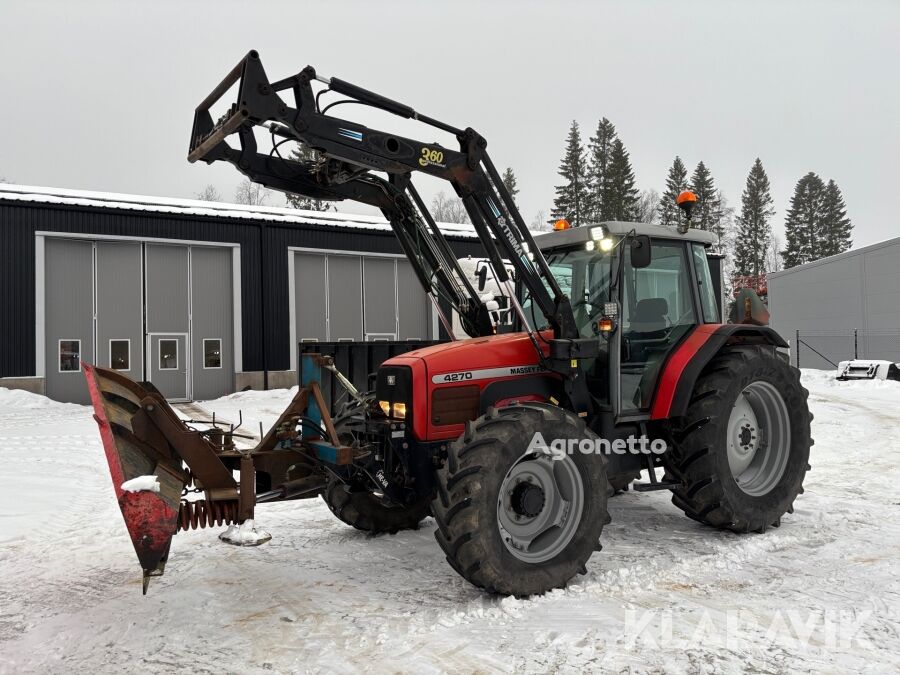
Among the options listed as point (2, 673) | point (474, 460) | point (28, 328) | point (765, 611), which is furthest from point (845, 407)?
point (28, 328)

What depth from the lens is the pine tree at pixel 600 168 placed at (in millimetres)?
41281

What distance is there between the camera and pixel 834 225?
4869 centimetres

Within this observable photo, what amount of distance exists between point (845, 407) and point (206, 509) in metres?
13.5

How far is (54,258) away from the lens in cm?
1609

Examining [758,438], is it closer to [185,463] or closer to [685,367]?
[685,367]

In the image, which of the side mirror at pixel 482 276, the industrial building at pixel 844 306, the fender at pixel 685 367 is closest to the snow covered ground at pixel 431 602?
the fender at pixel 685 367

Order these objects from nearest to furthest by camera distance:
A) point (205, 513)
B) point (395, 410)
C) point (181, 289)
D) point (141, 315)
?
point (205, 513) → point (395, 410) → point (141, 315) → point (181, 289)

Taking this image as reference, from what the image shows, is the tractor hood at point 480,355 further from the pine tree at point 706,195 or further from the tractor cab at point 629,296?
the pine tree at point 706,195

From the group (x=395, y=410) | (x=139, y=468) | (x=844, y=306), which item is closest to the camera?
(x=139, y=468)

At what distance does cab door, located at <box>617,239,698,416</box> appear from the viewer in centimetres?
498

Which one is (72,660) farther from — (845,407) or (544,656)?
(845,407)

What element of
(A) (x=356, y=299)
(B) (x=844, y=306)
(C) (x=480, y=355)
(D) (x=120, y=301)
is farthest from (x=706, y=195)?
(C) (x=480, y=355)

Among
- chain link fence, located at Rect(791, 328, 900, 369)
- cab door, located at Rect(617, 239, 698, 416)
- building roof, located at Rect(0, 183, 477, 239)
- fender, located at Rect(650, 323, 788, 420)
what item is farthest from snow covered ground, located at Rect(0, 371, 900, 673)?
chain link fence, located at Rect(791, 328, 900, 369)

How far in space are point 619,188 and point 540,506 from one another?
39715mm
